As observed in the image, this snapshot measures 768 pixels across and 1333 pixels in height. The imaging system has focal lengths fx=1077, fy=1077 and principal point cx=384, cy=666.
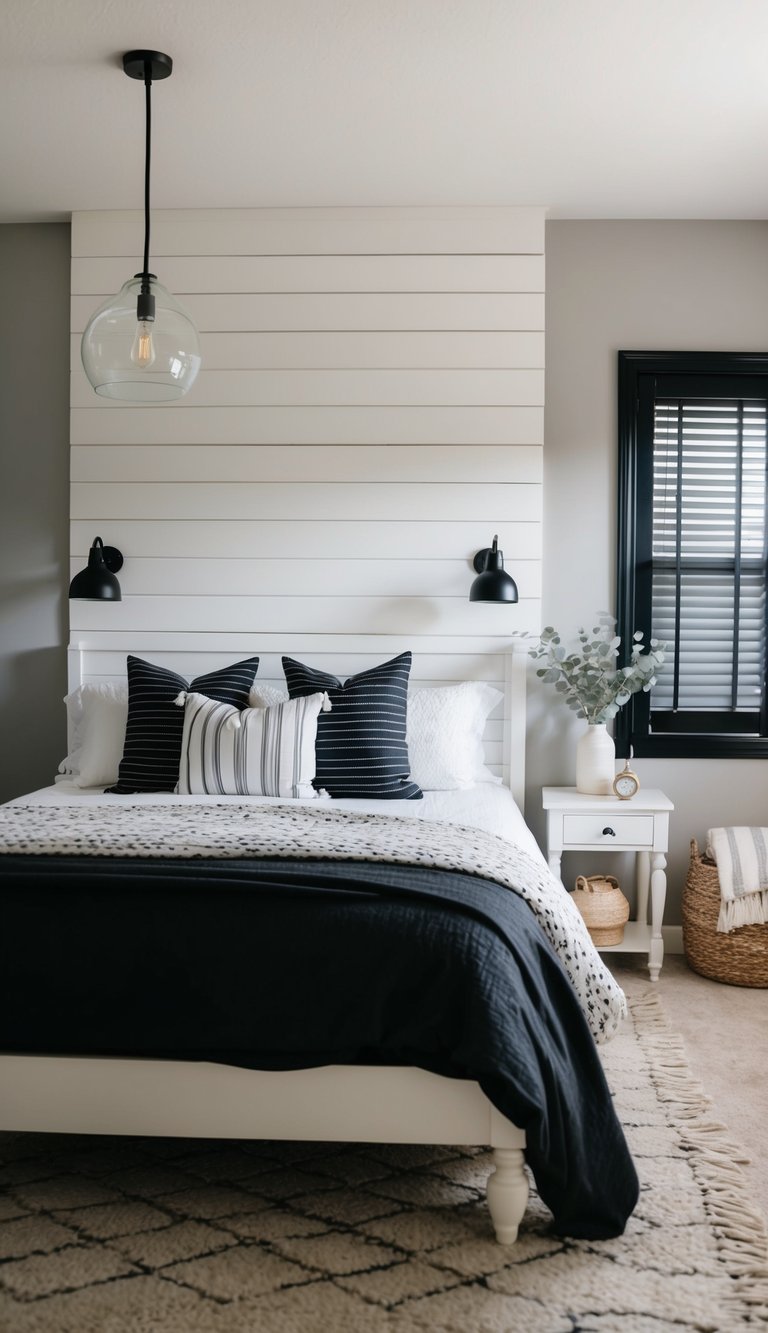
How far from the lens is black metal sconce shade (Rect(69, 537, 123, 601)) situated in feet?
12.3

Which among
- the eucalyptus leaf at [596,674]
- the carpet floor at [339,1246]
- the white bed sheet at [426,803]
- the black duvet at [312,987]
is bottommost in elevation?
the carpet floor at [339,1246]

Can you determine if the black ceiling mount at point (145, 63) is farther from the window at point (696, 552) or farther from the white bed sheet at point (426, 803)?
the white bed sheet at point (426, 803)

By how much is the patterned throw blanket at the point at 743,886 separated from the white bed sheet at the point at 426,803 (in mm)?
749

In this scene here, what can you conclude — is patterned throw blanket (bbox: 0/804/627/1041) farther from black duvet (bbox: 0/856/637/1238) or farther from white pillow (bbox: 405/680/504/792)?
white pillow (bbox: 405/680/504/792)

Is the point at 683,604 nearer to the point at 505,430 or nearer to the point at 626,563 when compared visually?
the point at 626,563

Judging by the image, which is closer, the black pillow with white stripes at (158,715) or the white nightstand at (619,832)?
the black pillow with white stripes at (158,715)

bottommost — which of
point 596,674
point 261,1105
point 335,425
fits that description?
point 261,1105

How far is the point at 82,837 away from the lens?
93.4 inches

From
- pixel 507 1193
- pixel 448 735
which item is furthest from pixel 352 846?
pixel 448 735

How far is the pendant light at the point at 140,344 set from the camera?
2.68 metres

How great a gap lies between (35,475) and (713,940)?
9.64ft

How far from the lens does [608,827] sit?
3.58 meters

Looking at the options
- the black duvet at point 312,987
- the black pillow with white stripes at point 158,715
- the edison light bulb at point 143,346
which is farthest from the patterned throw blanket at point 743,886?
the edison light bulb at point 143,346

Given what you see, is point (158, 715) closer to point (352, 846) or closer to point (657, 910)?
point (352, 846)
